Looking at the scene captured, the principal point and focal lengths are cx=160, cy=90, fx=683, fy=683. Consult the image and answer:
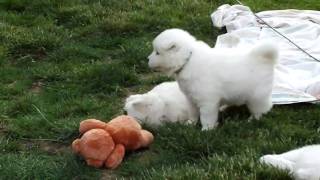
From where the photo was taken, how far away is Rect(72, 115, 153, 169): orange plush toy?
20.0ft

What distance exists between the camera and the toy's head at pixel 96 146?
6082 mm

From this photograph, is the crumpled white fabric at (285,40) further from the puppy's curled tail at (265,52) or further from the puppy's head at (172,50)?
the puppy's head at (172,50)

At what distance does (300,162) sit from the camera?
16.7 feet

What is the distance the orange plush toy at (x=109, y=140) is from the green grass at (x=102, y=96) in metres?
0.09

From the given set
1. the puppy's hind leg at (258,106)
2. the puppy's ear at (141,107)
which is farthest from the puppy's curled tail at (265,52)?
the puppy's ear at (141,107)

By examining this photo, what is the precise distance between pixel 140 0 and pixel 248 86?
5486 millimetres

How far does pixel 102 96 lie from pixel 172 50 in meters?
1.76

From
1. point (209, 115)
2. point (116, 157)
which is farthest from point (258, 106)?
point (116, 157)

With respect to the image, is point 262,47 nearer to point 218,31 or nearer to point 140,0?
point 218,31

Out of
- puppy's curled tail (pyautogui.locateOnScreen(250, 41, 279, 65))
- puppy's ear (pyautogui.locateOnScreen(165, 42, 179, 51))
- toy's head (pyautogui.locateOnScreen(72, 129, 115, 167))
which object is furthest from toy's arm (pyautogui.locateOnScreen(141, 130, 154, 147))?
puppy's curled tail (pyautogui.locateOnScreen(250, 41, 279, 65))

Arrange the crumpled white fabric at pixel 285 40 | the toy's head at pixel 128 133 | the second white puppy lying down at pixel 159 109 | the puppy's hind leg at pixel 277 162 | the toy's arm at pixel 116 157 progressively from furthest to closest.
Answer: the crumpled white fabric at pixel 285 40 < the second white puppy lying down at pixel 159 109 < the toy's head at pixel 128 133 < the toy's arm at pixel 116 157 < the puppy's hind leg at pixel 277 162

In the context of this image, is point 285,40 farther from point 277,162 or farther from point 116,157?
point 277,162

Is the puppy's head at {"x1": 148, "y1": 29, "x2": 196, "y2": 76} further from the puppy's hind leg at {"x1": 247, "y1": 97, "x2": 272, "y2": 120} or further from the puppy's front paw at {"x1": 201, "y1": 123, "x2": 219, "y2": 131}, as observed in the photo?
the puppy's hind leg at {"x1": 247, "y1": 97, "x2": 272, "y2": 120}

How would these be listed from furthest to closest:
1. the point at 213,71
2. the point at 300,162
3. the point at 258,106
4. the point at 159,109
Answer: the point at 159,109 → the point at 258,106 → the point at 213,71 → the point at 300,162
